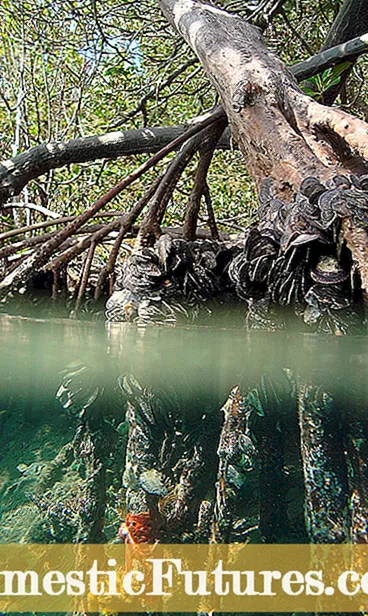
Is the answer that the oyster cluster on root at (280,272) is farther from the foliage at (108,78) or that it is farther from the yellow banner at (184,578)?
the foliage at (108,78)

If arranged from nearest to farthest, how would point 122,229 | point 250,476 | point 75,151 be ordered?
point 250,476, point 122,229, point 75,151

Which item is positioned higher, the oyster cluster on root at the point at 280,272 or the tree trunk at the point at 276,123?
the tree trunk at the point at 276,123

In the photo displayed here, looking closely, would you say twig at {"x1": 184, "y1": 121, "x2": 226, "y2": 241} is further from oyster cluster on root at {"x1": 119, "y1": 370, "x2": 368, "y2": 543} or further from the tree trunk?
oyster cluster on root at {"x1": 119, "y1": 370, "x2": 368, "y2": 543}

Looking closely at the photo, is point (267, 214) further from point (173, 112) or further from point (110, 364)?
point (173, 112)

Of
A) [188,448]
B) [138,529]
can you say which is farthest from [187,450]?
[138,529]

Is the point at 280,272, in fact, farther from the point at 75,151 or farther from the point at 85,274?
the point at 75,151

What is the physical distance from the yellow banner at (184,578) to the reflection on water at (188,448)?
0.06ft

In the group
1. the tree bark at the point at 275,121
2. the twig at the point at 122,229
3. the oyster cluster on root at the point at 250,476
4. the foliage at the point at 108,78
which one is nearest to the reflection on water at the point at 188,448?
the oyster cluster on root at the point at 250,476

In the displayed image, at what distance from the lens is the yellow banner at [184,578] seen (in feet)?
1.19

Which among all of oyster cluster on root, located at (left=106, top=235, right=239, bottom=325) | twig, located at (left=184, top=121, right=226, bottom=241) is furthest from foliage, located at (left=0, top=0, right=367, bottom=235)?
oyster cluster on root, located at (left=106, top=235, right=239, bottom=325)

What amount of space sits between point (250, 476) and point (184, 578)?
0.15 meters

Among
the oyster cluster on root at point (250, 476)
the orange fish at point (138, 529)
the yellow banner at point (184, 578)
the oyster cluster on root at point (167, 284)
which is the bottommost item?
the yellow banner at point (184, 578)

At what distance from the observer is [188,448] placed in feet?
1.95

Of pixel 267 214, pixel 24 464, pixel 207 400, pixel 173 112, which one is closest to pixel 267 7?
pixel 267 214
